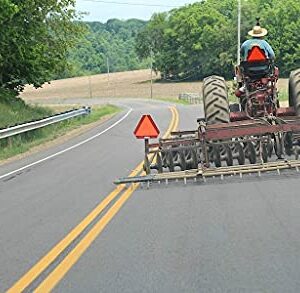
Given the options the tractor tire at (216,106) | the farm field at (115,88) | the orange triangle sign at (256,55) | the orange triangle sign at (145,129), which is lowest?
the farm field at (115,88)

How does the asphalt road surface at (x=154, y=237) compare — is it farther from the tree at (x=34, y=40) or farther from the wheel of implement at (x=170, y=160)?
the tree at (x=34, y=40)

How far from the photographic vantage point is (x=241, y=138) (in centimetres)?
1182

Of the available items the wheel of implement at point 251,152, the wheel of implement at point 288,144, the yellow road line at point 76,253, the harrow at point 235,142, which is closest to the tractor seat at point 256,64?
the harrow at point 235,142

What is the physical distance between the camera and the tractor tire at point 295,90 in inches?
515

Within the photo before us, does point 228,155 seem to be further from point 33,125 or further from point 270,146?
point 33,125

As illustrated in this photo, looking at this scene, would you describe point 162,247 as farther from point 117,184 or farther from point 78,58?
point 78,58

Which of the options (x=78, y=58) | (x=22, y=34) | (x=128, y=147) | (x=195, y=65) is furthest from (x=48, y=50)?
(x=78, y=58)

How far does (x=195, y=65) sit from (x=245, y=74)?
4527 inches

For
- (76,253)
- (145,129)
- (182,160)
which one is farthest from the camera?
(145,129)

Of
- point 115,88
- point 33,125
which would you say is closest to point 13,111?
point 33,125

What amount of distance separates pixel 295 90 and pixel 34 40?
76.6ft

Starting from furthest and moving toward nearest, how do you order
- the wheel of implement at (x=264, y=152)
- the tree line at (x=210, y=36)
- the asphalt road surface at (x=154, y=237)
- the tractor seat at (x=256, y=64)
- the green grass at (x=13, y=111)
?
the tree line at (x=210, y=36)
the green grass at (x=13, y=111)
the tractor seat at (x=256, y=64)
the wheel of implement at (x=264, y=152)
the asphalt road surface at (x=154, y=237)

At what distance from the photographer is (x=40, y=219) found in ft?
28.3

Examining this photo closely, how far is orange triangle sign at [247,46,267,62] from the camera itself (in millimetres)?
12605
